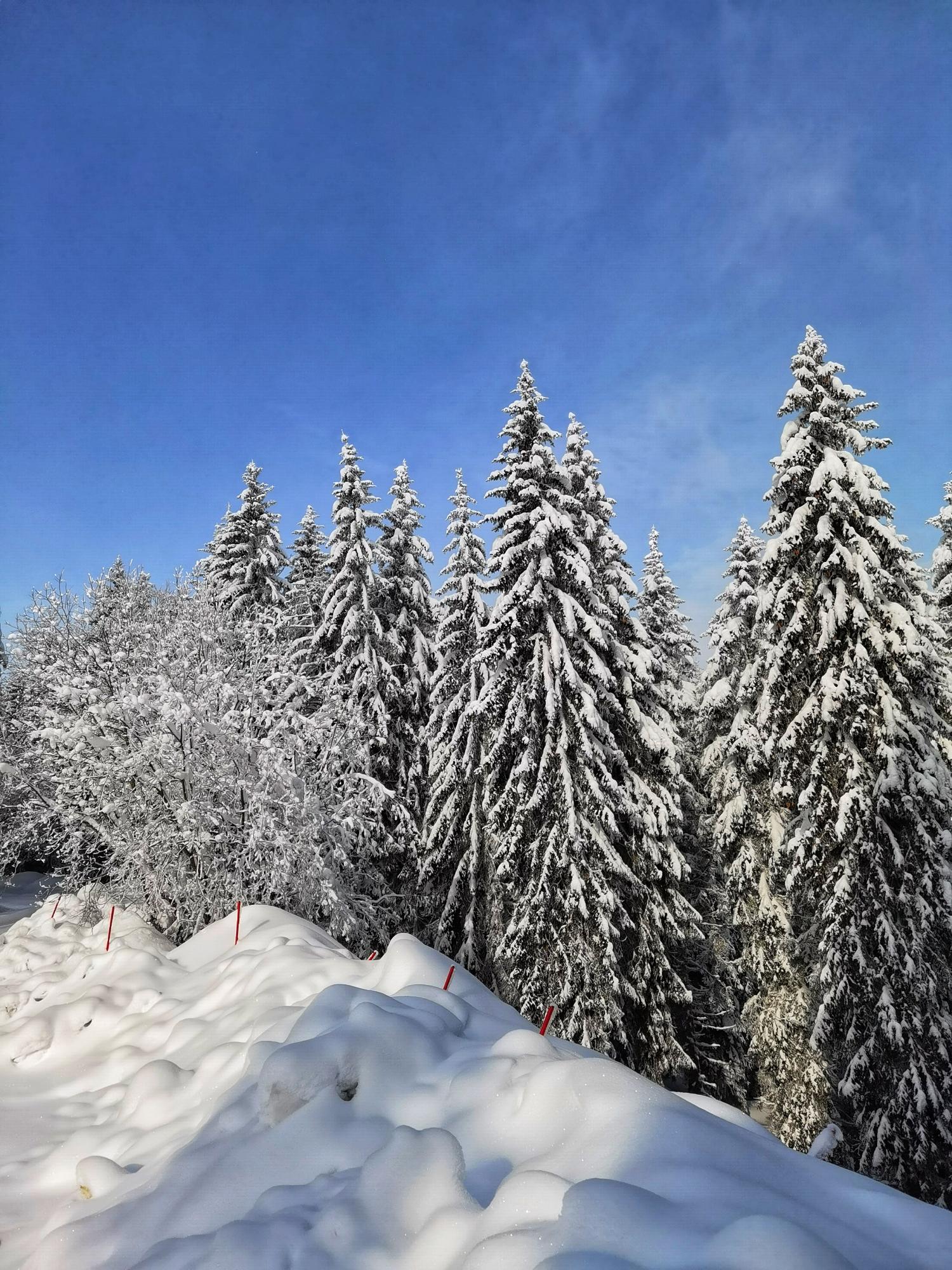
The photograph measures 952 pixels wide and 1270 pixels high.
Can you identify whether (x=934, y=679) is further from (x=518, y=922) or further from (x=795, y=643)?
(x=518, y=922)

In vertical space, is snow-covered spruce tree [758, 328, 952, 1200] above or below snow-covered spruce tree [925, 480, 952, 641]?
below

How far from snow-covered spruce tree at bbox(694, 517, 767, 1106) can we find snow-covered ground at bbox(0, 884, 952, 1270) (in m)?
12.3

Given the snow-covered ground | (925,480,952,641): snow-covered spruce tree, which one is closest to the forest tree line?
(925,480,952,641): snow-covered spruce tree

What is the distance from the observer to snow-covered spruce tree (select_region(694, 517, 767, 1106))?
643 inches

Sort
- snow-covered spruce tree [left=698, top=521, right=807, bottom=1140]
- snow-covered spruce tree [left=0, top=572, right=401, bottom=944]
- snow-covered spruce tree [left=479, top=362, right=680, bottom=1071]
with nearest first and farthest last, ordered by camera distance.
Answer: snow-covered spruce tree [left=0, top=572, right=401, bottom=944] < snow-covered spruce tree [left=479, top=362, right=680, bottom=1071] < snow-covered spruce tree [left=698, top=521, right=807, bottom=1140]

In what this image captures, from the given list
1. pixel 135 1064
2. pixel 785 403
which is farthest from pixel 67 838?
pixel 785 403

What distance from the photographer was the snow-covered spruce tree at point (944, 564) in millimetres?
20750

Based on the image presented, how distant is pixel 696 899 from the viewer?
20578mm

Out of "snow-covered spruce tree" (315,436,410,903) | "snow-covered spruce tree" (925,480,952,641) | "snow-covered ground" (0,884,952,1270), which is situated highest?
"snow-covered spruce tree" (925,480,952,641)

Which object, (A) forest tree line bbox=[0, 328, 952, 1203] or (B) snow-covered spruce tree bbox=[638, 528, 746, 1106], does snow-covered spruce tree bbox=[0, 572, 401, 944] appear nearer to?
(A) forest tree line bbox=[0, 328, 952, 1203]

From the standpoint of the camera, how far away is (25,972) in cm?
1072

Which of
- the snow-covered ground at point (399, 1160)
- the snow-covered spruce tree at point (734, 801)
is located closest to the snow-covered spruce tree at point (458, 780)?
the snow-covered spruce tree at point (734, 801)

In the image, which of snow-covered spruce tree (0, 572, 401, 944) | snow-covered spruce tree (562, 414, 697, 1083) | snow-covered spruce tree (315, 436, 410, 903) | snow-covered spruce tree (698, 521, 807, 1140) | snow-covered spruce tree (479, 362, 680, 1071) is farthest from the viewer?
snow-covered spruce tree (315, 436, 410, 903)

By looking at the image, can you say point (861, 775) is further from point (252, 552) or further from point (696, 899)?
point (252, 552)
